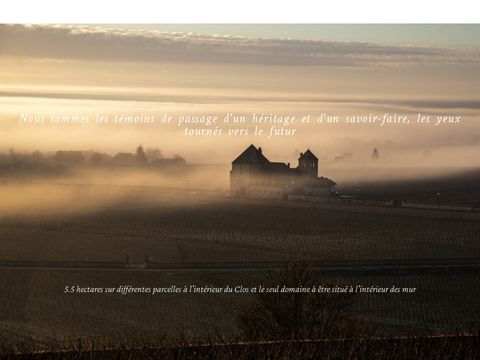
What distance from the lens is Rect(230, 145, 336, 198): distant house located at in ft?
141

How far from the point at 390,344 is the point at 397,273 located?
12.5 m

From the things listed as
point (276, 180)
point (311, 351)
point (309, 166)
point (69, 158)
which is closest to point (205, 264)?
point (69, 158)

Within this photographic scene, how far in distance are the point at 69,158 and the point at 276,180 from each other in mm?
15413

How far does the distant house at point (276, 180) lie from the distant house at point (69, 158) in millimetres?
8299

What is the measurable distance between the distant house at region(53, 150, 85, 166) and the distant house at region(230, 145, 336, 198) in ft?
27.2

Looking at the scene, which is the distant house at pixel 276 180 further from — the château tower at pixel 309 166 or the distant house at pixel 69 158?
the distant house at pixel 69 158

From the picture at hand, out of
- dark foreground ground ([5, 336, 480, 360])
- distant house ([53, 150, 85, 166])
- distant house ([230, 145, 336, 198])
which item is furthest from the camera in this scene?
distant house ([230, 145, 336, 198])

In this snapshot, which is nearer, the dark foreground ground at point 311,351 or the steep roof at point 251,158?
the dark foreground ground at point 311,351

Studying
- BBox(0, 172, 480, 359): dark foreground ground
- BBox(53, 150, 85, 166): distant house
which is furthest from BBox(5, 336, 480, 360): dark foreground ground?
BBox(53, 150, 85, 166): distant house

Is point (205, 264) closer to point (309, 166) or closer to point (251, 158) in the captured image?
point (251, 158)

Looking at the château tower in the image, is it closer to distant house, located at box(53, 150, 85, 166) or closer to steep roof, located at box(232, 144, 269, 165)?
steep roof, located at box(232, 144, 269, 165)

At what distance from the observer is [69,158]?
1281 inches

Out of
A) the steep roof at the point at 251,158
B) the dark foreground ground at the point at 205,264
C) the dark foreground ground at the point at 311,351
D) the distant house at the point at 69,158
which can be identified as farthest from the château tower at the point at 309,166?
the dark foreground ground at the point at 311,351

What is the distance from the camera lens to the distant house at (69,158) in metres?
30.9
